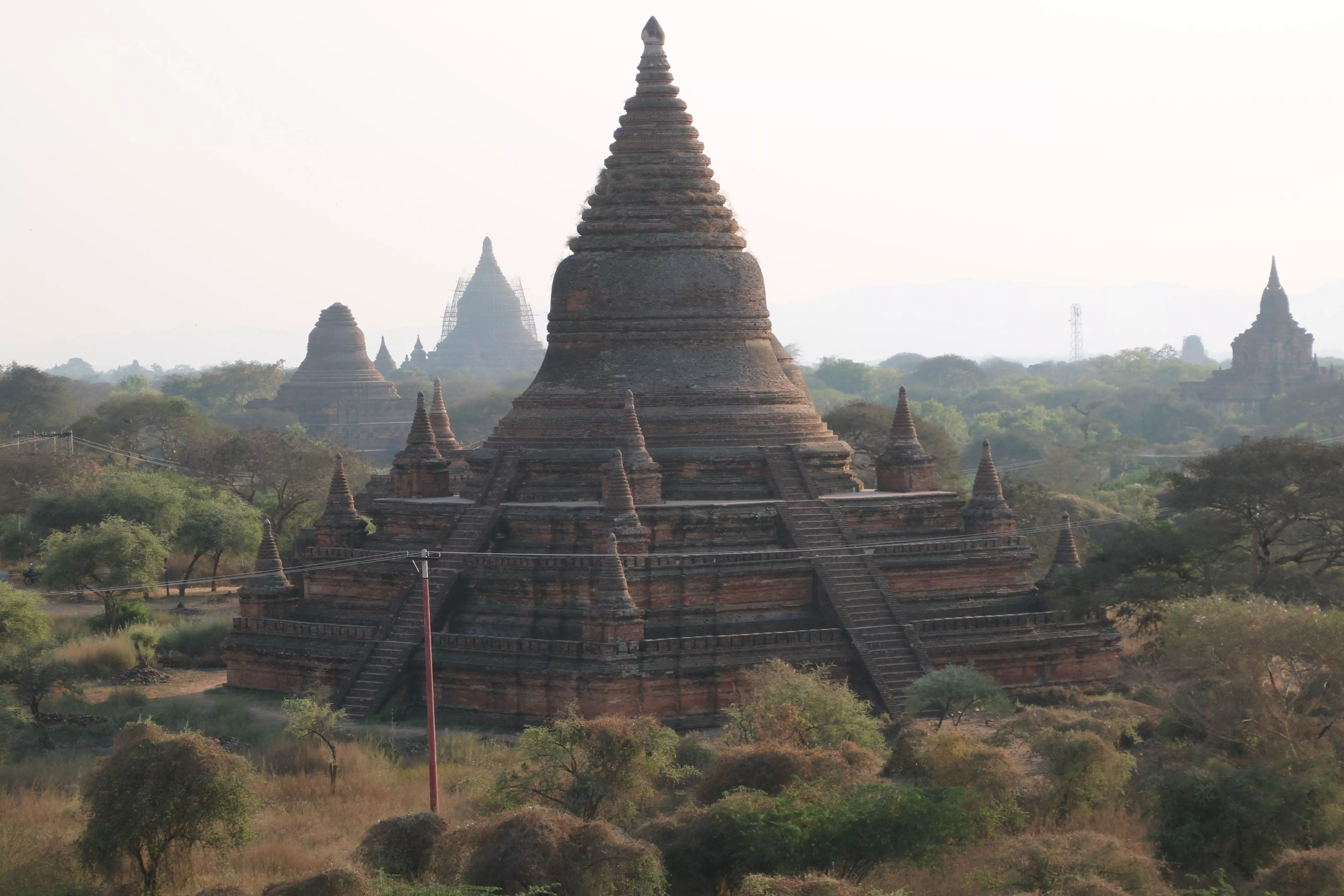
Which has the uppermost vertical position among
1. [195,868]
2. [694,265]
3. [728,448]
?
[694,265]

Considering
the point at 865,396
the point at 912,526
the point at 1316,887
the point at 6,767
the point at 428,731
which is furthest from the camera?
the point at 865,396

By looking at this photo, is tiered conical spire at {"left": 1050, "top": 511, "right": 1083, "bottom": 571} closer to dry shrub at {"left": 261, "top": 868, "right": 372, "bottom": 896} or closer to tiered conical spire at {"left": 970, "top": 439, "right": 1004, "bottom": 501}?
tiered conical spire at {"left": 970, "top": 439, "right": 1004, "bottom": 501}

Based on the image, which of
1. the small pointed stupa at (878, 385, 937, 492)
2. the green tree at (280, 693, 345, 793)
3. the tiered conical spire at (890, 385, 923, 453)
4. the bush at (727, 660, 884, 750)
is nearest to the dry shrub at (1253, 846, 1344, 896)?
the bush at (727, 660, 884, 750)

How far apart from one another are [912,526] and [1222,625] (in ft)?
30.4

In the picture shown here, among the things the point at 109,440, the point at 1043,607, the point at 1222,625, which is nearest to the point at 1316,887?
the point at 1222,625

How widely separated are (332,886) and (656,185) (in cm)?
1964

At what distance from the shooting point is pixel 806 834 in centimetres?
2186

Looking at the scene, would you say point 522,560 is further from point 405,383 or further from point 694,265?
point 405,383

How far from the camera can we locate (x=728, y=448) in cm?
3519

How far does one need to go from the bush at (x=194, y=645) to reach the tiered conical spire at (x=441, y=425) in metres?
6.02

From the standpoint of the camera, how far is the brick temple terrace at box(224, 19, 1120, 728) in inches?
1238

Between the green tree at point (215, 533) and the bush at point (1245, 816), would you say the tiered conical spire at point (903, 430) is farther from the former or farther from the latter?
the green tree at point (215, 533)

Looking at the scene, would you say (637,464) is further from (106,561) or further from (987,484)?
(106,561)

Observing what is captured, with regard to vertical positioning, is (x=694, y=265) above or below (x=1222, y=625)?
above
